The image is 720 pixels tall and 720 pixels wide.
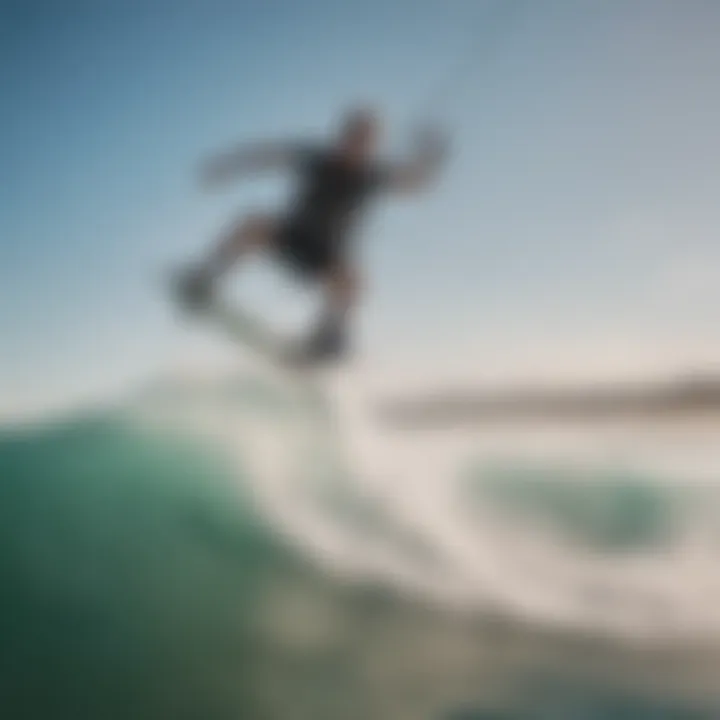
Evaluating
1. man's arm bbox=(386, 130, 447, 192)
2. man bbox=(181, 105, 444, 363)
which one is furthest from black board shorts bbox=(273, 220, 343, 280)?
man's arm bbox=(386, 130, 447, 192)

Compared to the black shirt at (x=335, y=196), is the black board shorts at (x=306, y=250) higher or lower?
lower

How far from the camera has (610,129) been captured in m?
1.41

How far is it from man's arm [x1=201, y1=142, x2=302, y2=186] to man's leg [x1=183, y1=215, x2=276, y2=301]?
70 mm

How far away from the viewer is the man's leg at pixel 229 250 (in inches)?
56.1

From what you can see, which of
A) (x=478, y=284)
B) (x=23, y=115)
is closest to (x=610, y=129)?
(x=478, y=284)

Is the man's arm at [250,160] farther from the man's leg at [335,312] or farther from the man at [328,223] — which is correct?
the man's leg at [335,312]

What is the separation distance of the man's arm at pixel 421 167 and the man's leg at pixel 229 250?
0.17m

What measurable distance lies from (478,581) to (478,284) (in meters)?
0.38

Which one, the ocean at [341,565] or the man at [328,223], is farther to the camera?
the man at [328,223]

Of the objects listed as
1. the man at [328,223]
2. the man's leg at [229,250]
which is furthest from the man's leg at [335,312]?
the man's leg at [229,250]

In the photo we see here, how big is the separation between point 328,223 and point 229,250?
14 centimetres

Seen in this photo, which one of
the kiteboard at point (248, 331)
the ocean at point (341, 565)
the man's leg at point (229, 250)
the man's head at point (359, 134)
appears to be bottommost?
the ocean at point (341, 565)

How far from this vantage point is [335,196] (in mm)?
1409

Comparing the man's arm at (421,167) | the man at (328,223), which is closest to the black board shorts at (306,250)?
the man at (328,223)
